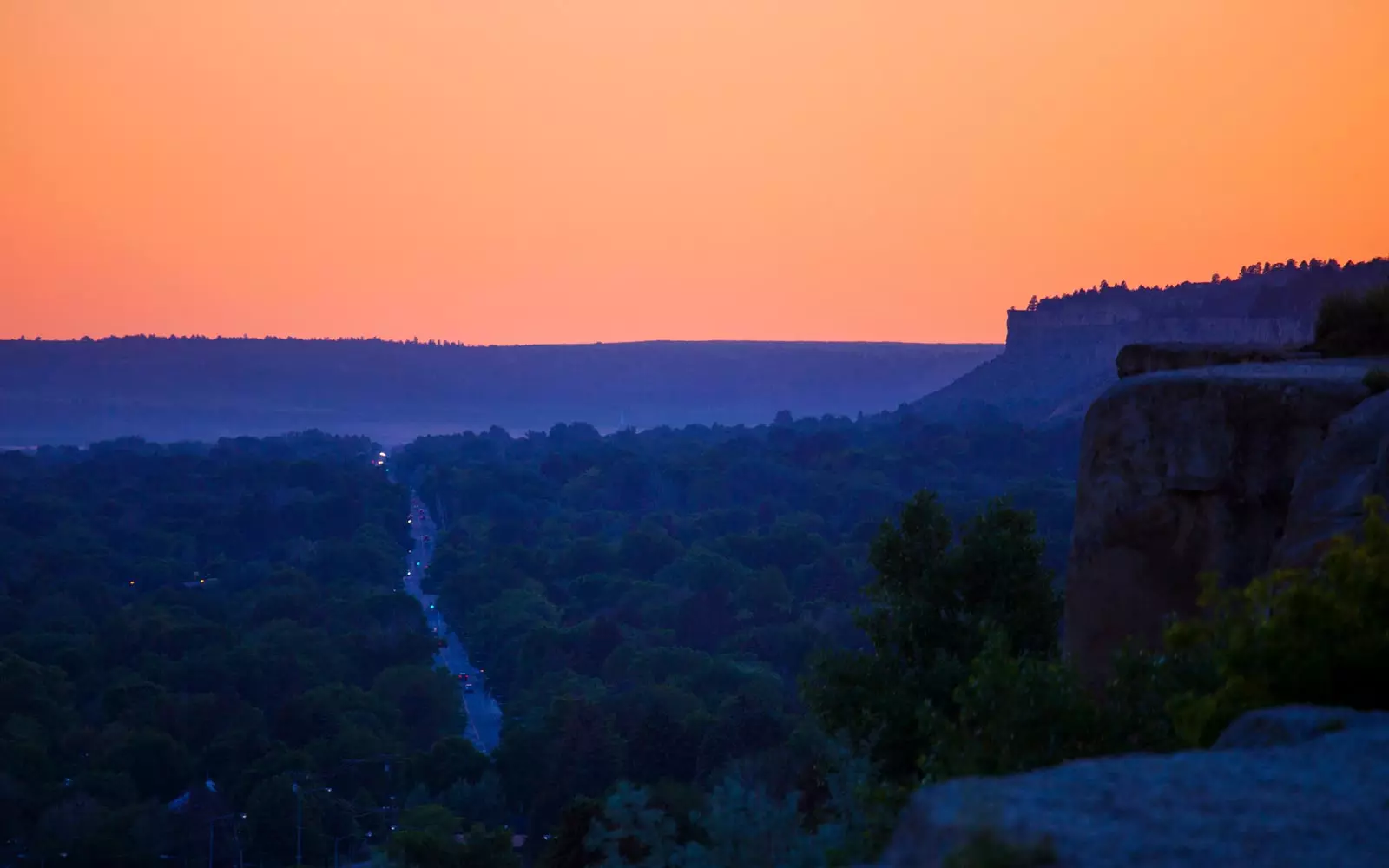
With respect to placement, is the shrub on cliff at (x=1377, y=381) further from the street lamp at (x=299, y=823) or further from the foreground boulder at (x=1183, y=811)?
the street lamp at (x=299, y=823)

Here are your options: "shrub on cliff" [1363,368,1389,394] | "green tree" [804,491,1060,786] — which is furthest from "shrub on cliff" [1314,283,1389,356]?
"green tree" [804,491,1060,786]

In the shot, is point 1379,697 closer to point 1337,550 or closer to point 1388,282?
point 1337,550

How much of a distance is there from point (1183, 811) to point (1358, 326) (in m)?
12.6

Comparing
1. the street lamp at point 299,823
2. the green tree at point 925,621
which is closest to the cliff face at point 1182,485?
the green tree at point 925,621

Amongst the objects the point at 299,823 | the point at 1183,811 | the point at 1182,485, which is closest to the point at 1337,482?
the point at 1182,485

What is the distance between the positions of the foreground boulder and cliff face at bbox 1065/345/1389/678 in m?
6.65

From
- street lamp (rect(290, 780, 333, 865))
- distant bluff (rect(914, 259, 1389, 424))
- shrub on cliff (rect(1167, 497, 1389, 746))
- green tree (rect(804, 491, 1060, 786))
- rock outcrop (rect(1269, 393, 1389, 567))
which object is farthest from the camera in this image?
distant bluff (rect(914, 259, 1389, 424))

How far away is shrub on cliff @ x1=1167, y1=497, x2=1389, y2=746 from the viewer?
7.38m

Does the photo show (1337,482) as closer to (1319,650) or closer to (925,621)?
(925,621)

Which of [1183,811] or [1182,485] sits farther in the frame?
[1182,485]

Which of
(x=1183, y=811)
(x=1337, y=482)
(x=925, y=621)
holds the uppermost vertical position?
(x=1337, y=482)

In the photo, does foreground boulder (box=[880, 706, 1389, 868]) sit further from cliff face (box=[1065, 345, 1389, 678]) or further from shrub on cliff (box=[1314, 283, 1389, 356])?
shrub on cliff (box=[1314, 283, 1389, 356])

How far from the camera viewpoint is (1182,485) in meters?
13.1

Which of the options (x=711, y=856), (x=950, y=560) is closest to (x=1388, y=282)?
(x=950, y=560)
